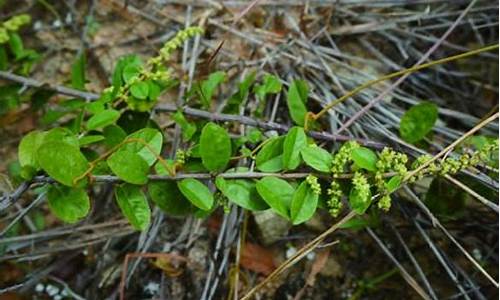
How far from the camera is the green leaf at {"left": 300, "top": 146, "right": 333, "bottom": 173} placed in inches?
41.3

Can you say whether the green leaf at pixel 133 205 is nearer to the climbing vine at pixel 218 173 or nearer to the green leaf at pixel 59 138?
the climbing vine at pixel 218 173

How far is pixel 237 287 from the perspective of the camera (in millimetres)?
1385

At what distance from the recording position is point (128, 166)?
1.02 meters

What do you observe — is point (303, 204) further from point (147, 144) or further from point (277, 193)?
point (147, 144)

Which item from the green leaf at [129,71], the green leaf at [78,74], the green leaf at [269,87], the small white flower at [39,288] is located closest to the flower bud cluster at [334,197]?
the green leaf at [269,87]

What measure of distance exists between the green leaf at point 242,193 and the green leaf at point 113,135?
0.24 meters

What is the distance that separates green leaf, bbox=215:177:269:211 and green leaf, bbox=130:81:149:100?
282 mm

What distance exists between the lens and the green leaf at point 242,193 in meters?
1.06

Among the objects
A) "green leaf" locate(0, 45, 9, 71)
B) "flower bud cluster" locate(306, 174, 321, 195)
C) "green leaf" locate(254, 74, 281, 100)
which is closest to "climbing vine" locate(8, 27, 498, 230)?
"flower bud cluster" locate(306, 174, 321, 195)

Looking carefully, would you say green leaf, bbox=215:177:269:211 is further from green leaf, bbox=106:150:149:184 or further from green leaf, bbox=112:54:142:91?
green leaf, bbox=112:54:142:91

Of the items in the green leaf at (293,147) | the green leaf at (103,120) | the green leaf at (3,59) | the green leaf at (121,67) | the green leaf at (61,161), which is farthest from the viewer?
the green leaf at (3,59)

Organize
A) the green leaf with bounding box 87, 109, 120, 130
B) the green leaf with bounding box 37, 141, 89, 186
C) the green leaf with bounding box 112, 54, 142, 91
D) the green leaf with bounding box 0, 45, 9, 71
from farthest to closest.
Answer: the green leaf with bounding box 0, 45, 9, 71
the green leaf with bounding box 112, 54, 142, 91
the green leaf with bounding box 87, 109, 120, 130
the green leaf with bounding box 37, 141, 89, 186

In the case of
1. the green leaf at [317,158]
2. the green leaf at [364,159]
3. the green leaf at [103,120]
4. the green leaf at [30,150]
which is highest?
the green leaf at [364,159]

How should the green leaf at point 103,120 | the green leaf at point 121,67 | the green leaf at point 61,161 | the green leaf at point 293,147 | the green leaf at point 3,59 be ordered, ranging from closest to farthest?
the green leaf at point 61,161, the green leaf at point 293,147, the green leaf at point 103,120, the green leaf at point 121,67, the green leaf at point 3,59
